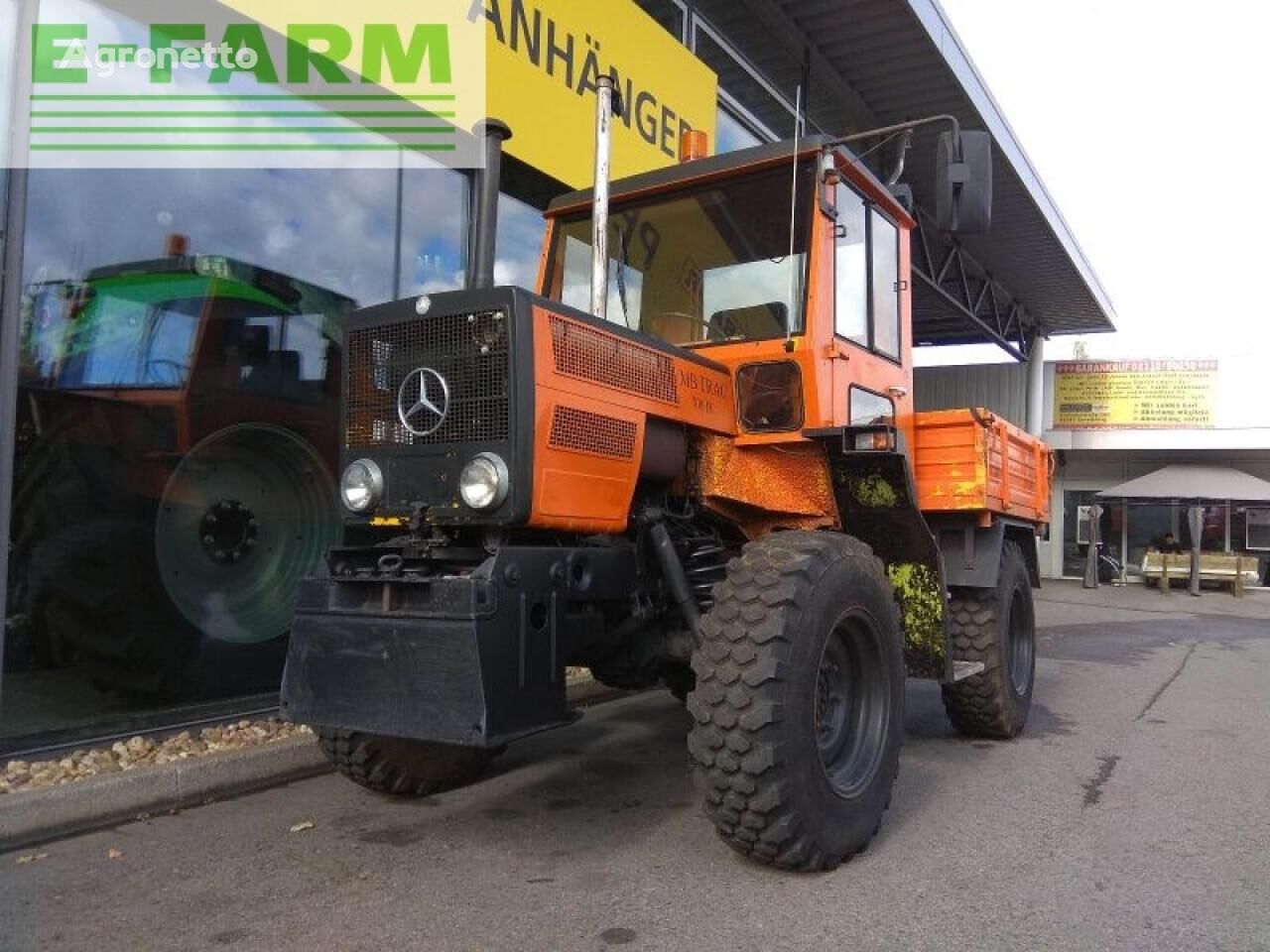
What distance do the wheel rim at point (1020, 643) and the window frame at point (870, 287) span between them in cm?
210

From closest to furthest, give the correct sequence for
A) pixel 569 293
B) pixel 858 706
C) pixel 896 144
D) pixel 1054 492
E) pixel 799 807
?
pixel 799 807 < pixel 858 706 < pixel 896 144 < pixel 569 293 < pixel 1054 492

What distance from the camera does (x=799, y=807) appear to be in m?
3.40

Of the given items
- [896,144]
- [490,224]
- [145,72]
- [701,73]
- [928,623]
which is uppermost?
[701,73]

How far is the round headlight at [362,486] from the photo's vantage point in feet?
12.4

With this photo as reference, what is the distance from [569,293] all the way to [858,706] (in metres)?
2.50

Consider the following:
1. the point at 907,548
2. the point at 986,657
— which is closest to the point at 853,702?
the point at 907,548

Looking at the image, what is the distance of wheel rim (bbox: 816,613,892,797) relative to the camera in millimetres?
3887

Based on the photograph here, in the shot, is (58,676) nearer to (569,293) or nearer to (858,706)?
(569,293)

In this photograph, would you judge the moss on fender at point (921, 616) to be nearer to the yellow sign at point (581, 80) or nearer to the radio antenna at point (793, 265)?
the radio antenna at point (793, 265)

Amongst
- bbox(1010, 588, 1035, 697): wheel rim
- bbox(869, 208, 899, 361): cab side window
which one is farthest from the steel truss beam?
bbox(869, 208, 899, 361): cab side window

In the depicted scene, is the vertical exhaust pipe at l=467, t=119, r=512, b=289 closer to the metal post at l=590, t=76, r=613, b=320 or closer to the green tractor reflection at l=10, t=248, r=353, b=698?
the metal post at l=590, t=76, r=613, b=320

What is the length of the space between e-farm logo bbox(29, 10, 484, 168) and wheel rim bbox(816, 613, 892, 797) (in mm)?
4385

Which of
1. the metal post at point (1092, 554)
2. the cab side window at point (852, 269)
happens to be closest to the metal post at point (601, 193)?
the cab side window at point (852, 269)

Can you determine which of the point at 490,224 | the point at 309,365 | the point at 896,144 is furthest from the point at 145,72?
the point at 896,144
